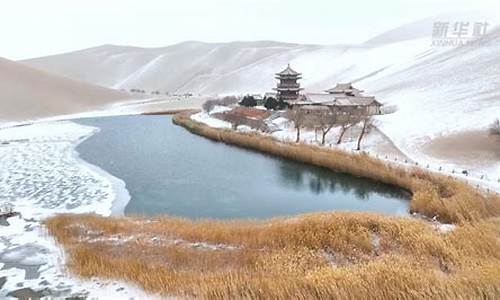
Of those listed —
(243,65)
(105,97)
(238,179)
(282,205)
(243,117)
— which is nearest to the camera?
(282,205)

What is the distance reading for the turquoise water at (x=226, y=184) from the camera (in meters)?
17.2

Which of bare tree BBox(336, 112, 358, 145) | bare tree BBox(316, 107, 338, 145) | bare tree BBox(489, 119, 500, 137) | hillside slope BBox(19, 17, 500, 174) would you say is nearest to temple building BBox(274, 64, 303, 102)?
hillside slope BBox(19, 17, 500, 174)

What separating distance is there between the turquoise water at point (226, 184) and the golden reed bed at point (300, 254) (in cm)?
326

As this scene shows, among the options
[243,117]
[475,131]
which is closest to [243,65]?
[243,117]

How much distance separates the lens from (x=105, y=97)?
92.1m

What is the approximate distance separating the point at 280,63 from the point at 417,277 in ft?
484

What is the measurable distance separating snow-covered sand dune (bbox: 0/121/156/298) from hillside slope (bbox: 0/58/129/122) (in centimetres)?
2971

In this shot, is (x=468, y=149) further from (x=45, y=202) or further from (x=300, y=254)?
(x=45, y=202)

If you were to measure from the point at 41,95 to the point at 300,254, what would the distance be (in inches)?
2875

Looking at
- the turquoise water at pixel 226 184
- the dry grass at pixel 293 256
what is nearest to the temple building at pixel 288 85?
the turquoise water at pixel 226 184

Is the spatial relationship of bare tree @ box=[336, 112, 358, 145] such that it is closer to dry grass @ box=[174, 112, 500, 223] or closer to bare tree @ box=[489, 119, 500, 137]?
dry grass @ box=[174, 112, 500, 223]

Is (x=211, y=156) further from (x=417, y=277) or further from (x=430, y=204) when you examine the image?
(x=417, y=277)

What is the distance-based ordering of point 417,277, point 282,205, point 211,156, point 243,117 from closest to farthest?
point 417,277
point 282,205
point 211,156
point 243,117

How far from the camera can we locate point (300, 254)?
413 inches
